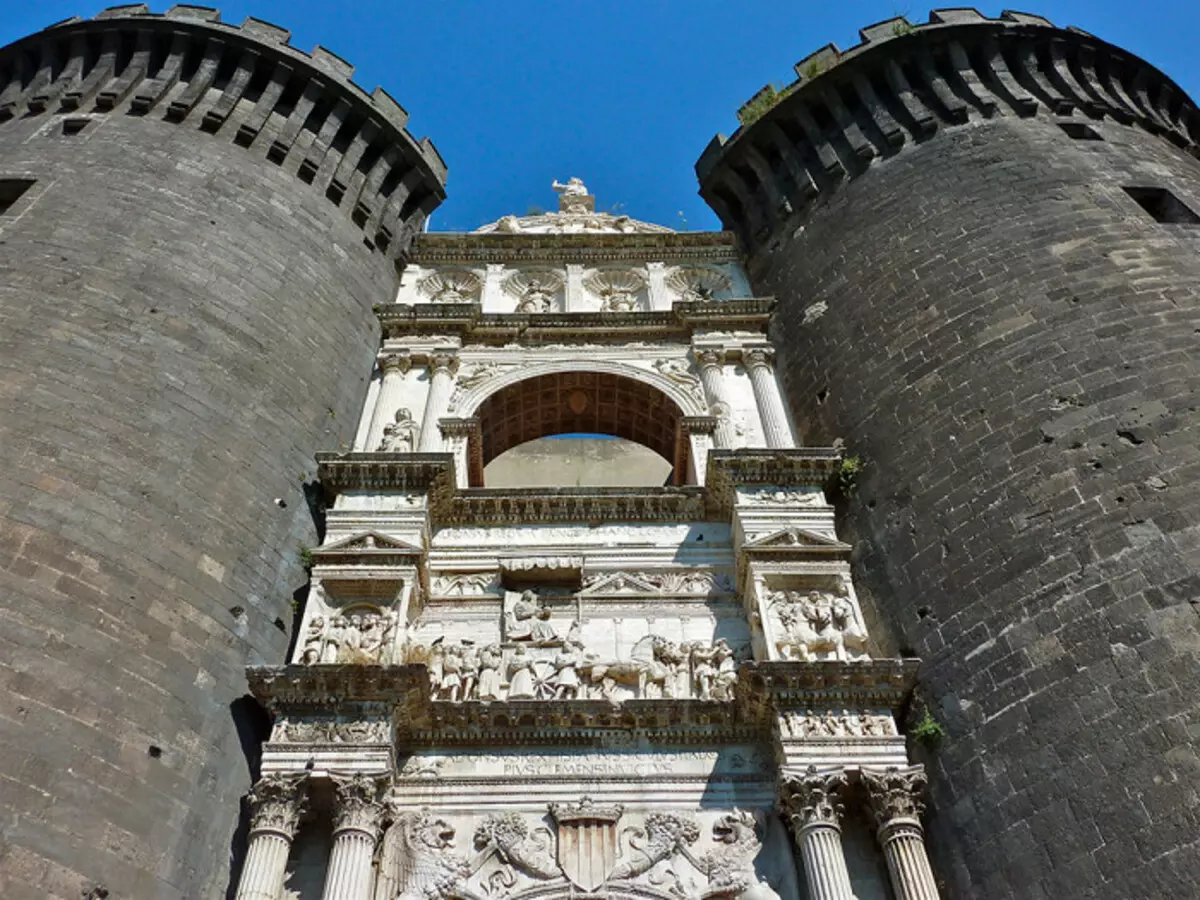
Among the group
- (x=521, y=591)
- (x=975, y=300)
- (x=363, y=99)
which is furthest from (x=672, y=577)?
(x=363, y=99)

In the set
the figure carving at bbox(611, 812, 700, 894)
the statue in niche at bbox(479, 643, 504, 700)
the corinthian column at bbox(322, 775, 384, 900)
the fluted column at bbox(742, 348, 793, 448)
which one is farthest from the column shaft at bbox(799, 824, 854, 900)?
the fluted column at bbox(742, 348, 793, 448)

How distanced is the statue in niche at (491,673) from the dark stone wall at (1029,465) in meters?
3.38

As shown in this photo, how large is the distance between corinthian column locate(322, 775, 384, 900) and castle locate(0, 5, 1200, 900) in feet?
0.15

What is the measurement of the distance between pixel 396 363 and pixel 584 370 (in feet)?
7.35

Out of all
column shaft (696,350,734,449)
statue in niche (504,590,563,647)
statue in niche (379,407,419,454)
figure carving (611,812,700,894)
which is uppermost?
column shaft (696,350,734,449)

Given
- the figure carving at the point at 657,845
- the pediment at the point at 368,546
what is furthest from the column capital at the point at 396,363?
the figure carving at the point at 657,845

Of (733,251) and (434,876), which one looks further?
(733,251)

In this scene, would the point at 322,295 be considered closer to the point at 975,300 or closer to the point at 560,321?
the point at 560,321

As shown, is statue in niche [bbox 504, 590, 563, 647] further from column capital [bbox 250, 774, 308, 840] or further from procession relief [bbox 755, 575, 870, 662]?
column capital [bbox 250, 774, 308, 840]

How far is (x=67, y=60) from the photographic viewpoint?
13.9 m

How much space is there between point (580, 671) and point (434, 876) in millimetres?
2049

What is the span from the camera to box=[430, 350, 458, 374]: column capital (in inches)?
468

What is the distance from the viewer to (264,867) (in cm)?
670

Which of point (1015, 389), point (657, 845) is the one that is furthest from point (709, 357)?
point (657, 845)
